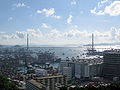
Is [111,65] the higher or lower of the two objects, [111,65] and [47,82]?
the higher

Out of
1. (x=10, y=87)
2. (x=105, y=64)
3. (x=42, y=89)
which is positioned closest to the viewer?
(x=42, y=89)

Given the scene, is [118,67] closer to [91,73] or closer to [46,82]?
[91,73]

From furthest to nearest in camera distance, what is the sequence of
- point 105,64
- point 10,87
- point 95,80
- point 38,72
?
1. point 38,72
2. point 105,64
3. point 95,80
4. point 10,87

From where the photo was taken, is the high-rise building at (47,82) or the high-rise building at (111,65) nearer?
the high-rise building at (47,82)

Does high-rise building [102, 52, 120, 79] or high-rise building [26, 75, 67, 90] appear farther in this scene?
high-rise building [102, 52, 120, 79]

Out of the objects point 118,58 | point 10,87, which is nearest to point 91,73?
point 118,58

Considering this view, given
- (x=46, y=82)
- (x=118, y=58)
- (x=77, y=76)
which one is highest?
(x=118, y=58)

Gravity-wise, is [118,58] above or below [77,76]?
above

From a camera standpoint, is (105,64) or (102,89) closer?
(102,89)
